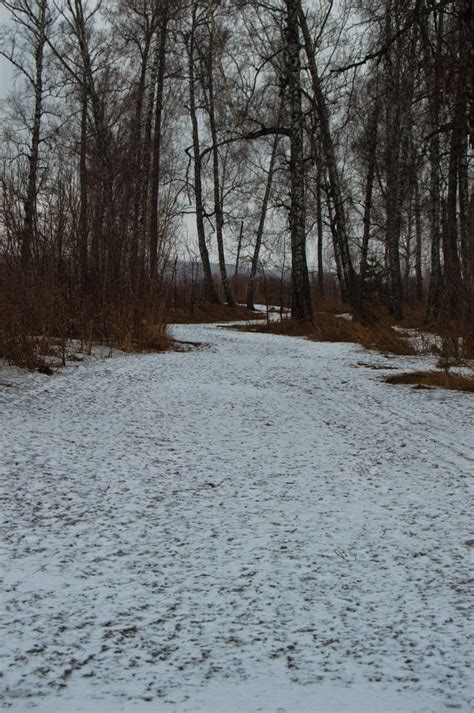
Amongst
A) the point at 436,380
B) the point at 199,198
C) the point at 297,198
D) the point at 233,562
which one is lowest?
the point at 233,562

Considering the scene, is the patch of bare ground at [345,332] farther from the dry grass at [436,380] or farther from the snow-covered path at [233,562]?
the snow-covered path at [233,562]

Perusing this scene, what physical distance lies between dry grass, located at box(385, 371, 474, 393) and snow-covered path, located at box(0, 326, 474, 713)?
3.21ft

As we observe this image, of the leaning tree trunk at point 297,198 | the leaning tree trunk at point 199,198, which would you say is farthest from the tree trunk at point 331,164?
the leaning tree trunk at point 199,198

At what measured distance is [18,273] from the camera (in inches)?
155

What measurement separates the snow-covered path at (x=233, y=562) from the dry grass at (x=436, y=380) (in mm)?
978

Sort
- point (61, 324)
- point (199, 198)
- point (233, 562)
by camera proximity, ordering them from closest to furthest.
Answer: point (233, 562), point (61, 324), point (199, 198)

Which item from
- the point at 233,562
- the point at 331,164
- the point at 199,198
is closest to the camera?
the point at 233,562

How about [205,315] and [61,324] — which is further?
[205,315]

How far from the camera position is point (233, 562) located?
1203mm

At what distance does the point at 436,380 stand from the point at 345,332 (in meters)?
3.80

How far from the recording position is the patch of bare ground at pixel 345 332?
5883 millimetres

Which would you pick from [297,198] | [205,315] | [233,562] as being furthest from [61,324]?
[205,315]

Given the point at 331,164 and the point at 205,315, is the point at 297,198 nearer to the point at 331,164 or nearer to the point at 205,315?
the point at 331,164

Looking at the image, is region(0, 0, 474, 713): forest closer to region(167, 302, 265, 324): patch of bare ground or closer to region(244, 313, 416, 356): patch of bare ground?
region(244, 313, 416, 356): patch of bare ground
